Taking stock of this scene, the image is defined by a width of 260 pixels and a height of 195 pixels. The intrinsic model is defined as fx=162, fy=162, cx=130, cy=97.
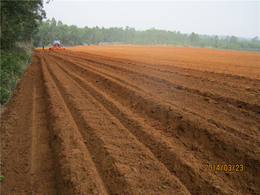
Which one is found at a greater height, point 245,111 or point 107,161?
point 245,111

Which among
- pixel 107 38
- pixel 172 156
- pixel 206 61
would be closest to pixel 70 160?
pixel 172 156

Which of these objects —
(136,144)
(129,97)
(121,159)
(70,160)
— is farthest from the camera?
(129,97)

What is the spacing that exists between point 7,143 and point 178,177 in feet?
13.2

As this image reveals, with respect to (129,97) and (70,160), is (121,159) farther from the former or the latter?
(129,97)

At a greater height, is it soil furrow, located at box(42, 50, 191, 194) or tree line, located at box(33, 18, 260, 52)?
tree line, located at box(33, 18, 260, 52)

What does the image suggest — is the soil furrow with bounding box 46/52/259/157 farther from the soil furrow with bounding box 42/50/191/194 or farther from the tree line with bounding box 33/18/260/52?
the tree line with bounding box 33/18/260/52

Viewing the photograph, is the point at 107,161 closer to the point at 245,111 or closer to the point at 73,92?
the point at 245,111

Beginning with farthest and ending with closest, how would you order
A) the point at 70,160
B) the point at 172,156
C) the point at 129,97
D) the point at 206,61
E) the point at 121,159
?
the point at 206,61, the point at 129,97, the point at 172,156, the point at 121,159, the point at 70,160

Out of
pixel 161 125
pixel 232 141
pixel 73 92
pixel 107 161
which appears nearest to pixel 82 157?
pixel 107 161

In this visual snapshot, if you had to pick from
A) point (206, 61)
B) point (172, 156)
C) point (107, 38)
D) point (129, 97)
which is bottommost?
point (172, 156)

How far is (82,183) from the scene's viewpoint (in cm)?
268
